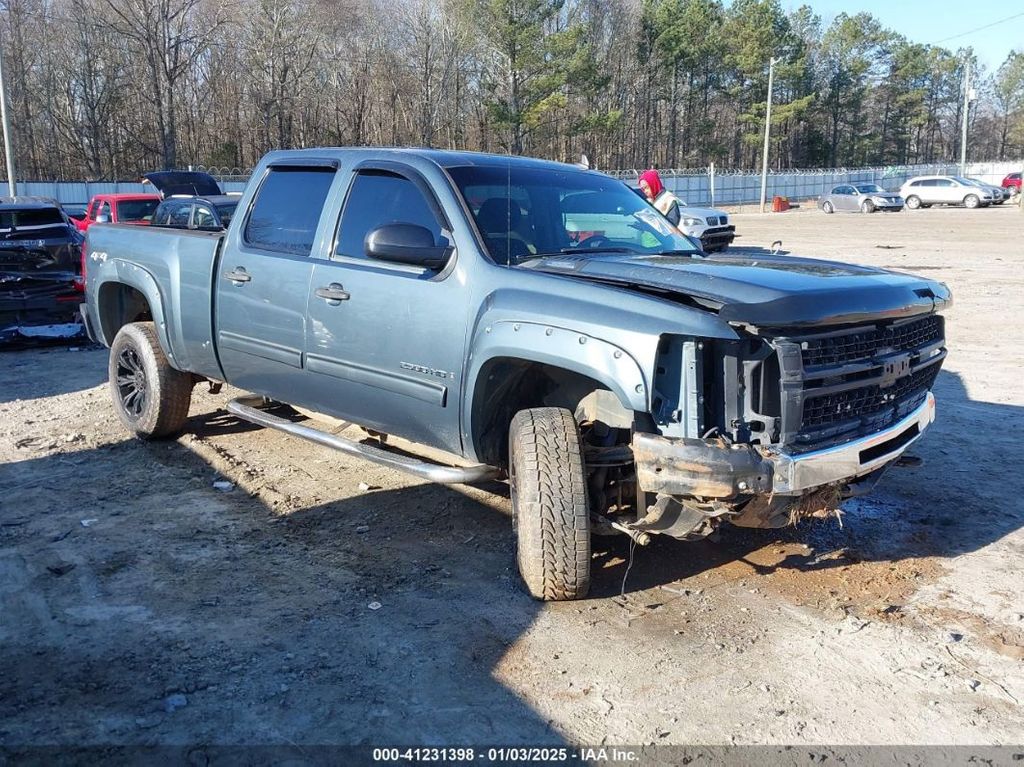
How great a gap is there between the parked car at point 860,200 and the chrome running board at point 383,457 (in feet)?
144

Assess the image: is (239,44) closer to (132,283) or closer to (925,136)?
(132,283)

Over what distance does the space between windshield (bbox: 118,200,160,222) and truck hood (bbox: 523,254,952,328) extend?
14.6 metres

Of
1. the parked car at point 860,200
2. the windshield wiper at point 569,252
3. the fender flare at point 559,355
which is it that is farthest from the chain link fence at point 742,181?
the fender flare at point 559,355

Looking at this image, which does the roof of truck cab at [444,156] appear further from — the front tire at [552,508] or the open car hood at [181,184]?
the open car hood at [181,184]

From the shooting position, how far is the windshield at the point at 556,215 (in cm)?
455

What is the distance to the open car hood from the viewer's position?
18.0 meters

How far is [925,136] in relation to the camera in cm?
11200

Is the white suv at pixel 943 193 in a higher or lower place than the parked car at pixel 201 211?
higher

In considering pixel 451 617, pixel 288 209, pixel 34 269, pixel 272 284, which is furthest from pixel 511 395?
pixel 34 269

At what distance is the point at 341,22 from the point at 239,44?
6.28 meters

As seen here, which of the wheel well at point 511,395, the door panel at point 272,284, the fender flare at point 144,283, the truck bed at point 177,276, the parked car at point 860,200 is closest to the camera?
the wheel well at point 511,395

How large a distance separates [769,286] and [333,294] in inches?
89.3

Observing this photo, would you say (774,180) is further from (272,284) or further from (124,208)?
(272,284)

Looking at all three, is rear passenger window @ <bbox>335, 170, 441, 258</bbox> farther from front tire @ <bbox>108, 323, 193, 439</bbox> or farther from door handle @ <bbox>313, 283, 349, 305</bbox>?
front tire @ <bbox>108, 323, 193, 439</bbox>
